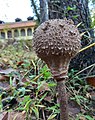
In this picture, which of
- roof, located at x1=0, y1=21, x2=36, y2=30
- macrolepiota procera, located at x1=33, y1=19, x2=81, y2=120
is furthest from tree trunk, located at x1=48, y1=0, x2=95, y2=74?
roof, located at x1=0, y1=21, x2=36, y2=30

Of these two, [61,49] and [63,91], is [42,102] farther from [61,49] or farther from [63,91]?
[61,49]

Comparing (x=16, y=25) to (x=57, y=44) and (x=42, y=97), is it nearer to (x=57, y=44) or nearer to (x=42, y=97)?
(x=42, y=97)

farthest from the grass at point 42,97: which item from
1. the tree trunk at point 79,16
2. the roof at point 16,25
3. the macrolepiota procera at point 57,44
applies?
the roof at point 16,25

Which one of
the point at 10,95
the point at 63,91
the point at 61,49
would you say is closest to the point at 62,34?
the point at 61,49

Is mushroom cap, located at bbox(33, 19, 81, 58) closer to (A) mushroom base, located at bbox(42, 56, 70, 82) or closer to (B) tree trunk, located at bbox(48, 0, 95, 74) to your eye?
(A) mushroom base, located at bbox(42, 56, 70, 82)

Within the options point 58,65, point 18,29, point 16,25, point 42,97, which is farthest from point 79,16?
point 16,25

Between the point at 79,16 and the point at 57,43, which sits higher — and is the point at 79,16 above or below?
above

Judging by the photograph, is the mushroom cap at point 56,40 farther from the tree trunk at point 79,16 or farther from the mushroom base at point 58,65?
the tree trunk at point 79,16
